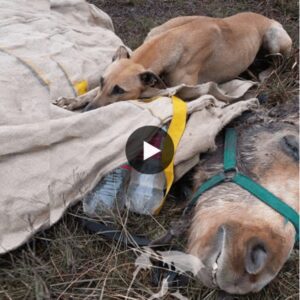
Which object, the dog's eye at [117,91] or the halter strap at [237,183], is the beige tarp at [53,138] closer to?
the halter strap at [237,183]

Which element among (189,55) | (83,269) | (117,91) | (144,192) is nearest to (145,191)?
(144,192)

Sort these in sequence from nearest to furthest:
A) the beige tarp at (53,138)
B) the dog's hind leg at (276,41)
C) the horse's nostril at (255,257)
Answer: the horse's nostril at (255,257) < the beige tarp at (53,138) < the dog's hind leg at (276,41)

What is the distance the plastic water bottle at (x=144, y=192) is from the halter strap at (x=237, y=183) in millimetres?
231

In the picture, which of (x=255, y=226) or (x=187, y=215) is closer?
(x=255, y=226)

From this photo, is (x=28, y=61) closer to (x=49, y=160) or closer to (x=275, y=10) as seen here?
(x=49, y=160)

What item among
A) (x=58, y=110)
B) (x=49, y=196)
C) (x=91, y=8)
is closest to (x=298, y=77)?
(x=91, y=8)

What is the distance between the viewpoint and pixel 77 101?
122 inches

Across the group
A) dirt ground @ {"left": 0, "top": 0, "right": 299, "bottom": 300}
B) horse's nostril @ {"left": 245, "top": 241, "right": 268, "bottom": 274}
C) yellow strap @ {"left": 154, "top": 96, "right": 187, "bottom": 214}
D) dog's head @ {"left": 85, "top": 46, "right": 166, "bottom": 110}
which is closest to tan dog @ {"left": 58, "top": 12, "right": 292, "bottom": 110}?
dog's head @ {"left": 85, "top": 46, "right": 166, "bottom": 110}

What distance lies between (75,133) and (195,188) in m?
0.64

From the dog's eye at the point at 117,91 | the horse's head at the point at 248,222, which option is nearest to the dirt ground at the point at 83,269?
the horse's head at the point at 248,222

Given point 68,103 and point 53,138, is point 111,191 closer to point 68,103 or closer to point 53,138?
point 53,138

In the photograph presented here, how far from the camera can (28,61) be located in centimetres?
306

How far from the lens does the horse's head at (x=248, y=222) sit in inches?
63.4
